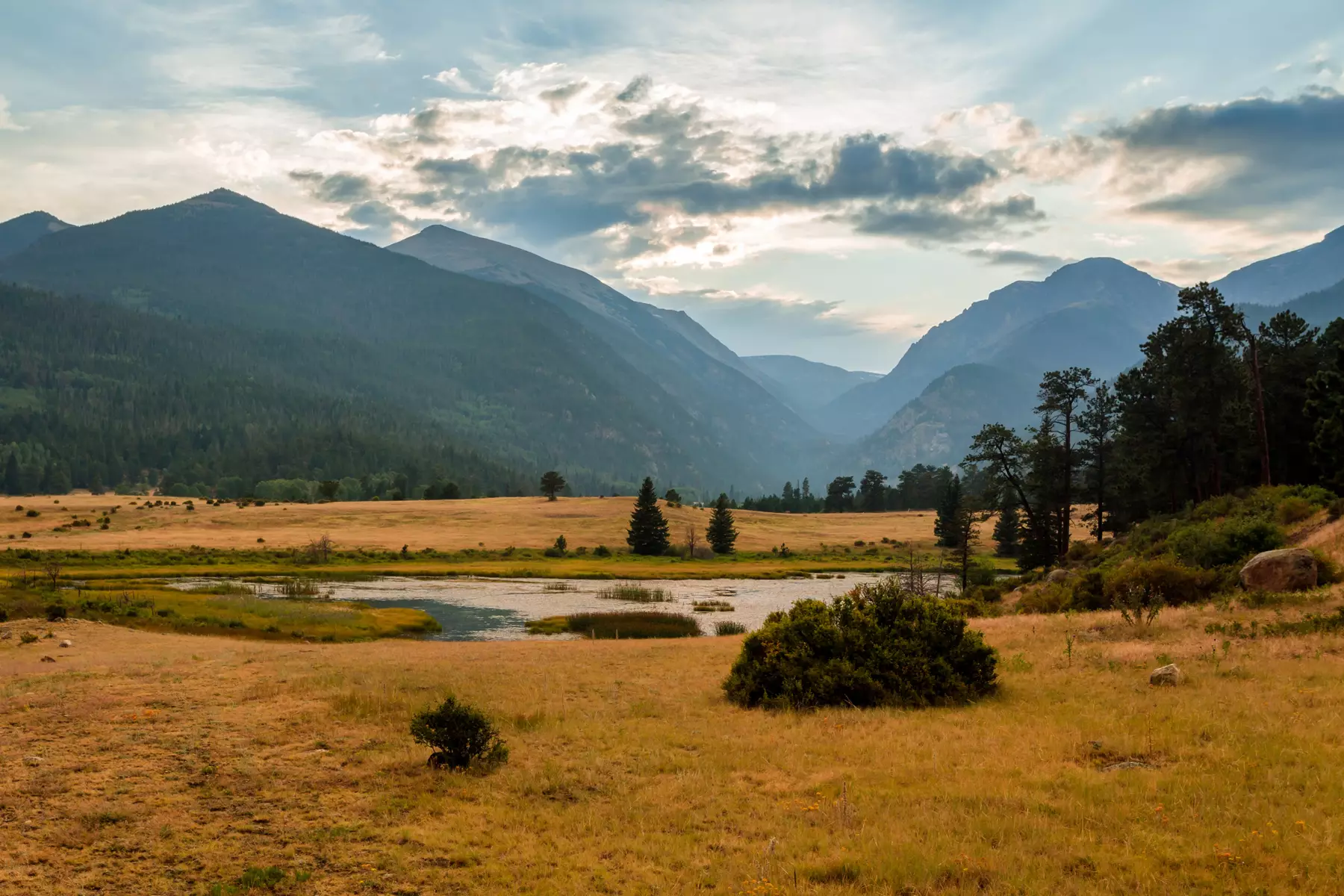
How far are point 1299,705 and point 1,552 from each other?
118532 mm

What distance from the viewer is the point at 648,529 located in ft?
445

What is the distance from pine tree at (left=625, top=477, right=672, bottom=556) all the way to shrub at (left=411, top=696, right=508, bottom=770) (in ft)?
379

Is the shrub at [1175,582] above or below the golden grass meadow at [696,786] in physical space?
above

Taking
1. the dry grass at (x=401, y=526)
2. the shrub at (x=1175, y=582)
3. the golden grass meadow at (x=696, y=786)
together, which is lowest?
the dry grass at (x=401, y=526)

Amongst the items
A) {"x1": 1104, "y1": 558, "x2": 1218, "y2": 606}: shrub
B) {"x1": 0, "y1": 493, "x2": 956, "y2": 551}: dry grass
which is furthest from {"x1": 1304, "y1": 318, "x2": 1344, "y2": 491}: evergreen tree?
{"x1": 0, "y1": 493, "x2": 956, "y2": 551}: dry grass

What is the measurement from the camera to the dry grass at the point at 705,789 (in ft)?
38.0

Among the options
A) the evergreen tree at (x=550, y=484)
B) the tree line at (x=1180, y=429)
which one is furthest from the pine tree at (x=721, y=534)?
the tree line at (x=1180, y=429)

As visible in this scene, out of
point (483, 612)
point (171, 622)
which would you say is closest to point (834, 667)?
point (171, 622)

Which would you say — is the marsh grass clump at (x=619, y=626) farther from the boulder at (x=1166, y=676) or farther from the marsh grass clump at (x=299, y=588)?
the boulder at (x=1166, y=676)

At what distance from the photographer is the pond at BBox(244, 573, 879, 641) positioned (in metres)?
62.4

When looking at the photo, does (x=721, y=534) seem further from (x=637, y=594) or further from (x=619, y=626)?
(x=619, y=626)

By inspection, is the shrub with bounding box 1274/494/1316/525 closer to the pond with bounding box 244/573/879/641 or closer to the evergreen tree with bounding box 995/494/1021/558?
the pond with bounding box 244/573/879/641

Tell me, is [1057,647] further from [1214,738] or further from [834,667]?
[1214,738]

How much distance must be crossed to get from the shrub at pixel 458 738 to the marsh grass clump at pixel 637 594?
60.4 m
